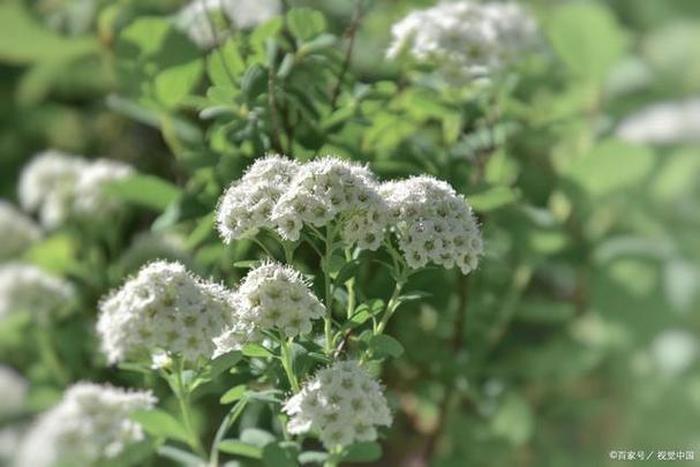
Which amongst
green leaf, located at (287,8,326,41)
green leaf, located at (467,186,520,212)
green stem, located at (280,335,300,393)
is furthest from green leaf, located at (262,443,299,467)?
green leaf, located at (287,8,326,41)

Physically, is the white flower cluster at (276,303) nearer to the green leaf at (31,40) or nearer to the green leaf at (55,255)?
the green leaf at (55,255)

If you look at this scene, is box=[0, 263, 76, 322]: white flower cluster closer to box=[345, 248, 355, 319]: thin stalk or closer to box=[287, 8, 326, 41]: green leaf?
box=[287, 8, 326, 41]: green leaf

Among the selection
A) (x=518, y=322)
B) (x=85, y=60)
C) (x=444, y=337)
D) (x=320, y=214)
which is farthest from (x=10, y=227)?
(x=320, y=214)

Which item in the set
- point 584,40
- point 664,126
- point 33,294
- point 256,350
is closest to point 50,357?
point 33,294

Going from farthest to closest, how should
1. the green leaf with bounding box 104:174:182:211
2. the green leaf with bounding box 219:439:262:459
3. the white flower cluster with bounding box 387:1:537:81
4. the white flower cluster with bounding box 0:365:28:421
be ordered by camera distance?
the white flower cluster with bounding box 0:365:28:421, the green leaf with bounding box 104:174:182:211, the white flower cluster with bounding box 387:1:537:81, the green leaf with bounding box 219:439:262:459

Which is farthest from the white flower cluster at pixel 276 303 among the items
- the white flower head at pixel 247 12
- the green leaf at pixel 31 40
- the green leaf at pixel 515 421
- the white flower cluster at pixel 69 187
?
the green leaf at pixel 31 40

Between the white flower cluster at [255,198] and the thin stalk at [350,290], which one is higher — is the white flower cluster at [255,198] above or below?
above
